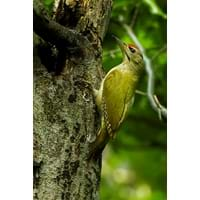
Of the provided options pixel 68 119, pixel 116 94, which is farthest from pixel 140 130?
pixel 68 119

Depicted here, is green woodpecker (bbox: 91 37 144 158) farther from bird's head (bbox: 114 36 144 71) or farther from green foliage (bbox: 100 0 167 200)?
green foliage (bbox: 100 0 167 200)

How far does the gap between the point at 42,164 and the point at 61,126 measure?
4.4 inches

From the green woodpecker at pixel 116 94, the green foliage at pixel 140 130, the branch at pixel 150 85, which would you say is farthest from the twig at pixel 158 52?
the green woodpecker at pixel 116 94

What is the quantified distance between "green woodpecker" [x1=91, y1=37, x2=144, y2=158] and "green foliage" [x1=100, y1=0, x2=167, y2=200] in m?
0.40

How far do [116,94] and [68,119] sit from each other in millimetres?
284

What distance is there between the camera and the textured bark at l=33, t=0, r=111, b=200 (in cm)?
241

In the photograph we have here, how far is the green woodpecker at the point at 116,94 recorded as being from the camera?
2521 millimetres

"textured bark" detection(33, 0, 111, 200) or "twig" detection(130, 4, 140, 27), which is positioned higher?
"twig" detection(130, 4, 140, 27)

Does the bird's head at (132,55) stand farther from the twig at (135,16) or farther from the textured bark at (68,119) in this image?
the twig at (135,16)

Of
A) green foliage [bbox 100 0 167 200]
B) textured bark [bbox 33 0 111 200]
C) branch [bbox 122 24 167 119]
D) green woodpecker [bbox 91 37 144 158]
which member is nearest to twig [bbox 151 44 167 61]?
green foliage [bbox 100 0 167 200]

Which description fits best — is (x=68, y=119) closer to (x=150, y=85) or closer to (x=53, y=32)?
(x=53, y=32)

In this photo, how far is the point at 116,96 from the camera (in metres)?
2.68
